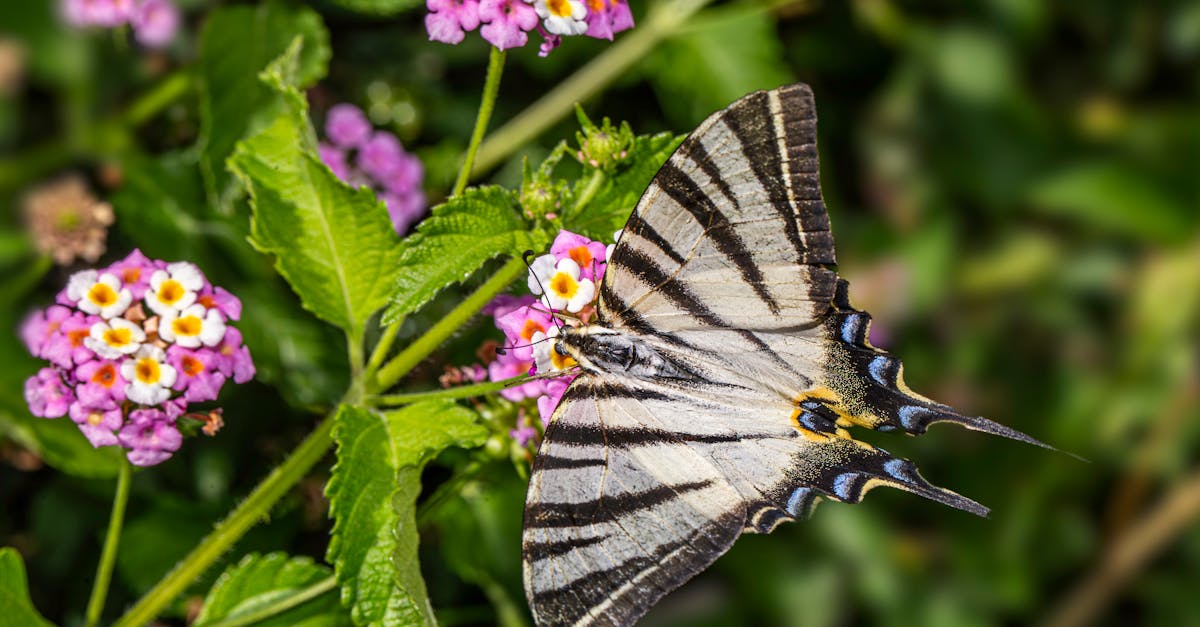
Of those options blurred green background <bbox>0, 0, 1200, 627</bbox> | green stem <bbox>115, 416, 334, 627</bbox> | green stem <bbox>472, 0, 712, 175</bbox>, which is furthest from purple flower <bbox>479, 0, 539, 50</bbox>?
blurred green background <bbox>0, 0, 1200, 627</bbox>

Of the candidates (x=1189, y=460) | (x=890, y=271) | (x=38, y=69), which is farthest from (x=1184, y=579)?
(x=38, y=69)

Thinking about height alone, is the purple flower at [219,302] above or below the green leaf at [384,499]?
above

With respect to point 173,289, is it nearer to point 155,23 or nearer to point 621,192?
point 621,192

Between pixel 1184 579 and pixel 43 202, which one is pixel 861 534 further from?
pixel 43 202

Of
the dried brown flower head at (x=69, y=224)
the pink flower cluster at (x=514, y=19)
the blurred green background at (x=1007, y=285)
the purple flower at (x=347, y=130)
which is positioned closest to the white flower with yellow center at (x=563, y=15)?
the pink flower cluster at (x=514, y=19)

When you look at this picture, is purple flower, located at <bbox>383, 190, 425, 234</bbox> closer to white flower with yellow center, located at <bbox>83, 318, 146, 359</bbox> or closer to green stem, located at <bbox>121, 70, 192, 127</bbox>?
green stem, located at <bbox>121, 70, 192, 127</bbox>

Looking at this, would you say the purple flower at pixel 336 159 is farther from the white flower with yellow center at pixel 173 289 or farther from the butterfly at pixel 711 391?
the butterfly at pixel 711 391

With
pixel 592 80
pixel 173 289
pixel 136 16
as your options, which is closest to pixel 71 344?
pixel 173 289
